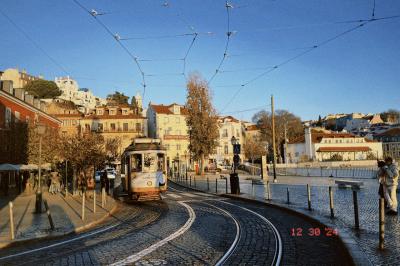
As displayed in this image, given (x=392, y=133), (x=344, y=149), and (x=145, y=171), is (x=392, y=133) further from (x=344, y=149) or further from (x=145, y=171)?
(x=145, y=171)

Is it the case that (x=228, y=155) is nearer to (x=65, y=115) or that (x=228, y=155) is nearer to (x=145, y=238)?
(x=65, y=115)

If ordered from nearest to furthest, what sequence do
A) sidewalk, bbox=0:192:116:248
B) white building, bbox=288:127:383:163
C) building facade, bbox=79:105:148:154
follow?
1. sidewalk, bbox=0:192:116:248
2. building facade, bbox=79:105:148:154
3. white building, bbox=288:127:383:163

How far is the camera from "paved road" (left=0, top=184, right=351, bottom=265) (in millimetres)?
8094

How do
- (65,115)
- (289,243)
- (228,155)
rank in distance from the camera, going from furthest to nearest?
1. (228,155)
2. (65,115)
3. (289,243)

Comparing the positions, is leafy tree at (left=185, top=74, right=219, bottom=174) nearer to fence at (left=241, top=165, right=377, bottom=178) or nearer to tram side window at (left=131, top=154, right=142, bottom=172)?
fence at (left=241, top=165, right=377, bottom=178)

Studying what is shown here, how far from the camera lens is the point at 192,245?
9.51 meters

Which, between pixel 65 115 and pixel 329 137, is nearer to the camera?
pixel 65 115

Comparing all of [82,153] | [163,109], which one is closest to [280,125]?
[163,109]

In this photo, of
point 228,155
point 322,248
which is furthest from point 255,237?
point 228,155

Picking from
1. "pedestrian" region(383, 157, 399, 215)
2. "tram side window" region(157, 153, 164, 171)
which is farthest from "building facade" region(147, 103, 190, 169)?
"pedestrian" region(383, 157, 399, 215)

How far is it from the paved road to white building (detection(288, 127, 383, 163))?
85.1 m

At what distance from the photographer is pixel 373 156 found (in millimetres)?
98188

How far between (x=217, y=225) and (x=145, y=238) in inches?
114

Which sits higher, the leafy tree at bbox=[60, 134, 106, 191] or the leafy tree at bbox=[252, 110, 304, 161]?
the leafy tree at bbox=[252, 110, 304, 161]
